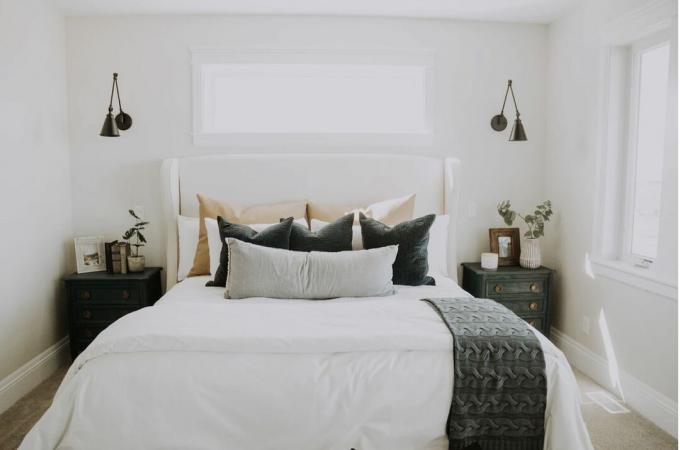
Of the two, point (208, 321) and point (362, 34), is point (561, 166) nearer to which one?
point (362, 34)

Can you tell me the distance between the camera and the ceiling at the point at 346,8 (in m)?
3.22

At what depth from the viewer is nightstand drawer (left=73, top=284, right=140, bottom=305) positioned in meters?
3.19

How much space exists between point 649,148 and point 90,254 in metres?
3.67

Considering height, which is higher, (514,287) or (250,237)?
(250,237)

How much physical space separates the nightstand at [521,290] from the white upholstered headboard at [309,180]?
0.91 feet

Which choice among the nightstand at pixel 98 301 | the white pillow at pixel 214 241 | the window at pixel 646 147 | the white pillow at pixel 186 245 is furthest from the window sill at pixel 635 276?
the nightstand at pixel 98 301

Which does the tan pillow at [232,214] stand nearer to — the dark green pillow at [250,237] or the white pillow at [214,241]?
the white pillow at [214,241]

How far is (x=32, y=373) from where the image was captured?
2955mm

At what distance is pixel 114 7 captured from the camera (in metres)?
3.28

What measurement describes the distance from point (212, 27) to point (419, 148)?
1.75 m

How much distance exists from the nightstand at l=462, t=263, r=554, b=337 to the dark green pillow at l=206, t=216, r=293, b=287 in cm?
141

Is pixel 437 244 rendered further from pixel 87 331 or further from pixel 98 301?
pixel 87 331

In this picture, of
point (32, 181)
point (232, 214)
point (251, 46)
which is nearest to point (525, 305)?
point (232, 214)

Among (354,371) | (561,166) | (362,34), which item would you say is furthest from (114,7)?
(561,166)
